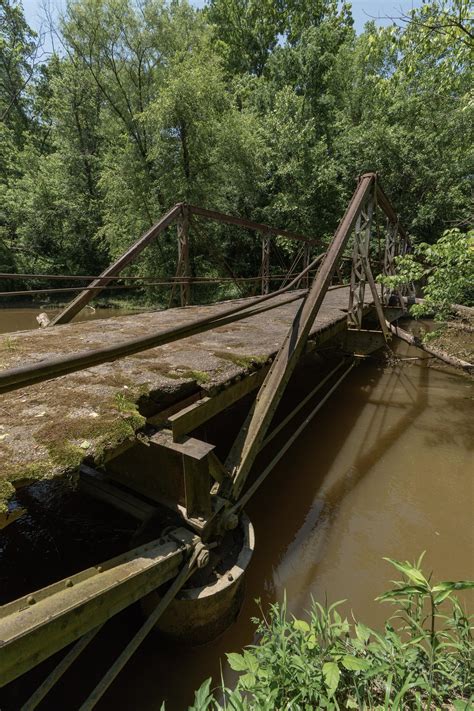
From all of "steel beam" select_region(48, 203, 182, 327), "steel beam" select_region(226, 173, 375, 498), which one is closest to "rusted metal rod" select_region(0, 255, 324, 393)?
"steel beam" select_region(226, 173, 375, 498)

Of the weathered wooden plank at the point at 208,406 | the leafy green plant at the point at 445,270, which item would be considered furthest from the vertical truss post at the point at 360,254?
the weathered wooden plank at the point at 208,406

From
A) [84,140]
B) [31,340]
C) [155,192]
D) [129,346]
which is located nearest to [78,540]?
[31,340]

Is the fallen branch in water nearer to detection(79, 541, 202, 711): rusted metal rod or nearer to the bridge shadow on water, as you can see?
the bridge shadow on water

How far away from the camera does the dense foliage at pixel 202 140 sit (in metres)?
13.7

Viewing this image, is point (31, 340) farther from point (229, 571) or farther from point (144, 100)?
point (144, 100)

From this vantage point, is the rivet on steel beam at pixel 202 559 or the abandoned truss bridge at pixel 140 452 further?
the rivet on steel beam at pixel 202 559

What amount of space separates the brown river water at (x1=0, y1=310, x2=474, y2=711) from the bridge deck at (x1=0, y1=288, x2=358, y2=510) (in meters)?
1.61

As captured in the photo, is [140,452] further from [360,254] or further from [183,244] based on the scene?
[360,254]

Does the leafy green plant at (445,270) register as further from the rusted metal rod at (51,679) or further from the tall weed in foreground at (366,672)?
the rusted metal rod at (51,679)

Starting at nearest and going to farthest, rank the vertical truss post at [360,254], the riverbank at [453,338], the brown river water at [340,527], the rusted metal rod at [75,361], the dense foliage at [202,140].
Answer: the rusted metal rod at [75,361] → the brown river water at [340,527] → the vertical truss post at [360,254] → the riverbank at [453,338] → the dense foliage at [202,140]

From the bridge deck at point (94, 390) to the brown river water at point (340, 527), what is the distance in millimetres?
1612

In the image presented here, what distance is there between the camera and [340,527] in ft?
11.3

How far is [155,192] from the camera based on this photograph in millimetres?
14500

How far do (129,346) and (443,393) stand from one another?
6810 millimetres
